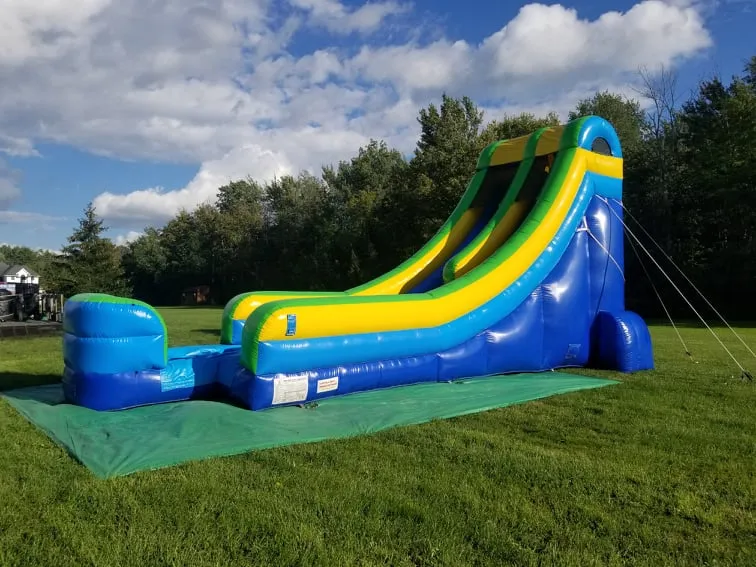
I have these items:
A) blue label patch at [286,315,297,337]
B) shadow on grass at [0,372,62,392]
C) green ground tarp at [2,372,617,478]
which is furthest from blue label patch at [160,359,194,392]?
shadow on grass at [0,372,62,392]

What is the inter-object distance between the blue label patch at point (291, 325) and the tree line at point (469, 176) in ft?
35.1

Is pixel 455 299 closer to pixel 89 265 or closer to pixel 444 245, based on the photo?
pixel 444 245

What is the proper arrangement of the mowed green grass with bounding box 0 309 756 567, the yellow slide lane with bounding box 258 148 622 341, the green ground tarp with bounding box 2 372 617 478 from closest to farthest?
the mowed green grass with bounding box 0 309 756 567, the green ground tarp with bounding box 2 372 617 478, the yellow slide lane with bounding box 258 148 622 341

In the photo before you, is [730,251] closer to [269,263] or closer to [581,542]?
[581,542]

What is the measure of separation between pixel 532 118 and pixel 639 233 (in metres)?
6.26

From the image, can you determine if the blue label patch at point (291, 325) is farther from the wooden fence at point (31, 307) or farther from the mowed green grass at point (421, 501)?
the wooden fence at point (31, 307)

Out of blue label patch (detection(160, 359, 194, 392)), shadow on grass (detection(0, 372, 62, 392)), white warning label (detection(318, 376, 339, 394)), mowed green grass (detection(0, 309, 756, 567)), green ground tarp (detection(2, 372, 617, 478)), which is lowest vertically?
mowed green grass (detection(0, 309, 756, 567))

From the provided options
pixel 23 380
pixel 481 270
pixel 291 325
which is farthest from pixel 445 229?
pixel 23 380

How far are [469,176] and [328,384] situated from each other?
18782 mm

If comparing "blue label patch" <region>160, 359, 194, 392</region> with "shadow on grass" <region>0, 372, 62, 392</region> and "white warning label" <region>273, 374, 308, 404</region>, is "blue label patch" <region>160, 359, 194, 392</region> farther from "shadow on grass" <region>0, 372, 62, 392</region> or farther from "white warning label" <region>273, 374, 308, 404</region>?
"shadow on grass" <region>0, 372, 62, 392</region>

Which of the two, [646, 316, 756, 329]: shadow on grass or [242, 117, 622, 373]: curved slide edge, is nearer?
[242, 117, 622, 373]: curved slide edge

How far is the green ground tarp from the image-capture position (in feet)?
12.4

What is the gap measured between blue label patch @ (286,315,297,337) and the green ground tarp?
62cm

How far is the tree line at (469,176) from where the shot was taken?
19.9 m
